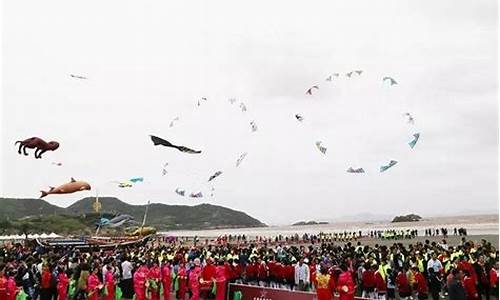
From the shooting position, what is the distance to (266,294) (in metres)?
14.3

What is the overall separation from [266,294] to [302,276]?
11.3 ft

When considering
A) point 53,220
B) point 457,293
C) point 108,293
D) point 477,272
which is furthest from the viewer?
point 53,220

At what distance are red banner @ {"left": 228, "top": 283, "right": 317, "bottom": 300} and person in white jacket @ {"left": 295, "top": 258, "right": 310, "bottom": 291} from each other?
2.52m

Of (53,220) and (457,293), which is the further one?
(53,220)

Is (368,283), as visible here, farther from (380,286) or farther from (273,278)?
(273,278)

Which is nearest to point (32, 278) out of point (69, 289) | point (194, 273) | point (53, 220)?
point (69, 289)

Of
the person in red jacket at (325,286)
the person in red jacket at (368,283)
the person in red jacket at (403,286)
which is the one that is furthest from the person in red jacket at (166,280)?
the person in red jacket at (403,286)

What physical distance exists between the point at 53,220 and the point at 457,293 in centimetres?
10275

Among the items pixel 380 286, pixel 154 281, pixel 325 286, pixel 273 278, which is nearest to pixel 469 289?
pixel 380 286

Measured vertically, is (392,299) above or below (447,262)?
below

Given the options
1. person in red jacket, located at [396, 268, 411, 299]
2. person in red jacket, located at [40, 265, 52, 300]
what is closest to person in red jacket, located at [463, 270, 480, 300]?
person in red jacket, located at [396, 268, 411, 299]

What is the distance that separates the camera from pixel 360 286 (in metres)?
16.2

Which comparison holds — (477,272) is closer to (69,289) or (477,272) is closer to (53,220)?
(69,289)

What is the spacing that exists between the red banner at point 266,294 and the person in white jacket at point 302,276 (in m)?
2.52
